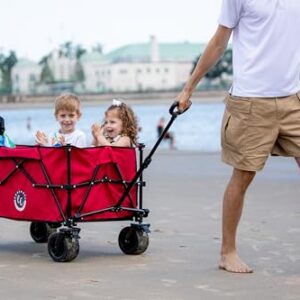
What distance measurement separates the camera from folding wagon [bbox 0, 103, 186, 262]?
688 centimetres

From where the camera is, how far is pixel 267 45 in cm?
622

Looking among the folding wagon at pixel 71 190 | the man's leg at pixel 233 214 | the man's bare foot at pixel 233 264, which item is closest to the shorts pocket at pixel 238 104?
the man's leg at pixel 233 214

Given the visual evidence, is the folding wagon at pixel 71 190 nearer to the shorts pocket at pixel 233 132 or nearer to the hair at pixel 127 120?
the hair at pixel 127 120

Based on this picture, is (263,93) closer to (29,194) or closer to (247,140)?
(247,140)

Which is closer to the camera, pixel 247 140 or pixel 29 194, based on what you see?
pixel 247 140

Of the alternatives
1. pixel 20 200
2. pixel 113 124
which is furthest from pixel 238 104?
pixel 20 200

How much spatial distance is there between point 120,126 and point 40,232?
979mm

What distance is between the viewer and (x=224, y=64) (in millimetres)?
170000

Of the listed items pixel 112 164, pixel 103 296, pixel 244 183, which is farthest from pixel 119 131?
pixel 103 296

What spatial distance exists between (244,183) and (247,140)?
10.9 inches

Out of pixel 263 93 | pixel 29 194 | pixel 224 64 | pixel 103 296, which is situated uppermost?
pixel 224 64

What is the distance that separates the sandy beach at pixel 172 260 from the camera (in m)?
5.88

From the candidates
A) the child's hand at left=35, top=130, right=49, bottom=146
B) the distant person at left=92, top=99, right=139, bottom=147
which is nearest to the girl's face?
the distant person at left=92, top=99, right=139, bottom=147

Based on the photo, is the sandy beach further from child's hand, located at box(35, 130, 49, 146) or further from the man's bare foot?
child's hand, located at box(35, 130, 49, 146)
